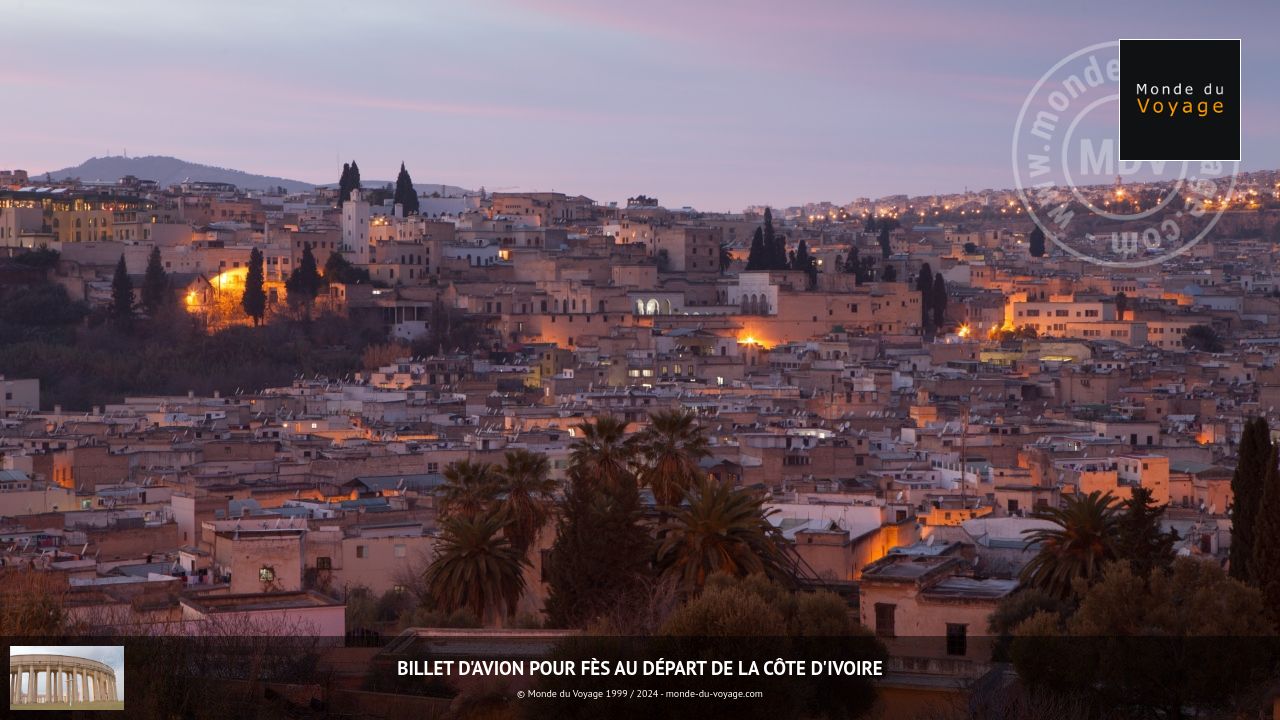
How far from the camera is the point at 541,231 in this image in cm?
5900

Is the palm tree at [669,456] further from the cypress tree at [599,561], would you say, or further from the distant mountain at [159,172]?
the distant mountain at [159,172]

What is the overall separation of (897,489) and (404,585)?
7734 millimetres

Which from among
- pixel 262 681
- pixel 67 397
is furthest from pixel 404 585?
pixel 67 397

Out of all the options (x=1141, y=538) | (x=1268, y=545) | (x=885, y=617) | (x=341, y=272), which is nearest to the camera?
(x=1268, y=545)

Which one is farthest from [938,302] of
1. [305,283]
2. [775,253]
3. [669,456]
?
[669,456]

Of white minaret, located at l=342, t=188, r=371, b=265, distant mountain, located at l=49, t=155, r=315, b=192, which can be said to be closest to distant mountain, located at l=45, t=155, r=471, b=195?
distant mountain, located at l=49, t=155, r=315, b=192

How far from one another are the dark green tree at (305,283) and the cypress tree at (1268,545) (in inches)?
1468

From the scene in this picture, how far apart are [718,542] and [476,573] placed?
6.40ft

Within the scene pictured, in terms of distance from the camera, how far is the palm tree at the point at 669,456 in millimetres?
17453

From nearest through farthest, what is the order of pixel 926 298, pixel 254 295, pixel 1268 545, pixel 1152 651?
pixel 1152 651 < pixel 1268 545 < pixel 254 295 < pixel 926 298

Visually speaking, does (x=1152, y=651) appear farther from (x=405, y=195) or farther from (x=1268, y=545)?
(x=405, y=195)

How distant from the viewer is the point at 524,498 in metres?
17.4

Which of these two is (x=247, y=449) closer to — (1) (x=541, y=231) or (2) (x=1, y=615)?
(2) (x=1, y=615)

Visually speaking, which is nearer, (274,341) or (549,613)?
(549,613)
